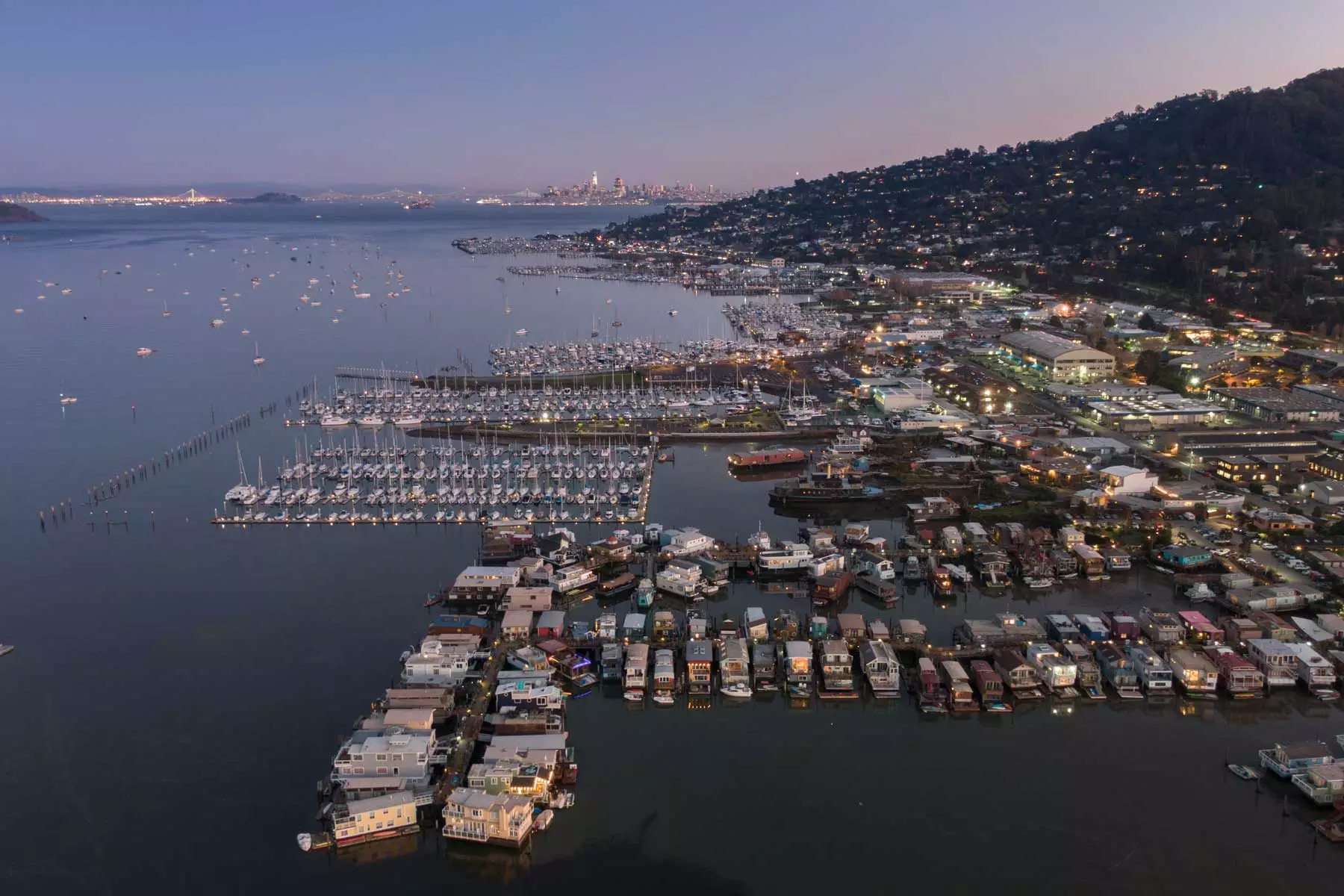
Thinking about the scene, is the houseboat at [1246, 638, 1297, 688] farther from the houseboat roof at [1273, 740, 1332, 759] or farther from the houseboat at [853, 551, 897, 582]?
the houseboat at [853, 551, 897, 582]

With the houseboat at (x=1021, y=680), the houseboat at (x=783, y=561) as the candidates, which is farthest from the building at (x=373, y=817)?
the houseboat at (x=783, y=561)

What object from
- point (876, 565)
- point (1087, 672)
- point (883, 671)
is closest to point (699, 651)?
point (883, 671)

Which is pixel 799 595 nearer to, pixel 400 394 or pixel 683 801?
pixel 683 801

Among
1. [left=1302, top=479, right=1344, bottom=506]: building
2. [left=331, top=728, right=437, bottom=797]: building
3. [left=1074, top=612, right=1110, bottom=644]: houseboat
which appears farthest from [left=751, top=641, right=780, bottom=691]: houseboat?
[left=1302, top=479, right=1344, bottom=506]: building

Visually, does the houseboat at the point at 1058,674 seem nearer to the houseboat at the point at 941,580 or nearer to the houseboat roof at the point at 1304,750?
the houseboat roof at the point at 1304,750

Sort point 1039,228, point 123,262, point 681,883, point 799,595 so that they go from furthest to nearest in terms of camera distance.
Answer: point 123,262
point 1039,228
point 799,595
point 681,883


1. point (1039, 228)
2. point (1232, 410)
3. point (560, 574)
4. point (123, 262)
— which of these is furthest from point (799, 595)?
point (123, 262)
